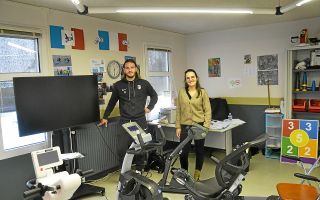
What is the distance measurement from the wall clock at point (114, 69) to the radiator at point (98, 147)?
814 millimetres

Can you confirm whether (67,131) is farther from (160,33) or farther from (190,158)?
(160,33)

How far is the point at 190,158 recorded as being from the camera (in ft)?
16.6

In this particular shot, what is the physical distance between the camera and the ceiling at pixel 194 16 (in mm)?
3373

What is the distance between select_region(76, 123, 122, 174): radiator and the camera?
12.6 feet

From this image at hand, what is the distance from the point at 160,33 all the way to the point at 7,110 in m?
3.20

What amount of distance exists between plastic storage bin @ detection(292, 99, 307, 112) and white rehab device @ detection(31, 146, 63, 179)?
4.12 m

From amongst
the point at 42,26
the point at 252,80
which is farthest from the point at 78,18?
the point at 252,80

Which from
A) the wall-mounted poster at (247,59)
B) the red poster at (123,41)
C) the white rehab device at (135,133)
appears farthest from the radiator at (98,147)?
the wall-mounted poster at (247,59)

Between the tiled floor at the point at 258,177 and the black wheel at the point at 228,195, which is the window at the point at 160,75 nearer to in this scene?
the tiled floor at the point at 258,177

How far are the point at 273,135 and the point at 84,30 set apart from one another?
3758 millimetres

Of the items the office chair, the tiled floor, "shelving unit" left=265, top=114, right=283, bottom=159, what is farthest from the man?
"shelving unit" left=265, top=114, right=283, bottom=159

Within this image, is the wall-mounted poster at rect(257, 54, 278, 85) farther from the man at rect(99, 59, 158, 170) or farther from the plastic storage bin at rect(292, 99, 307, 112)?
the man at rect(99, 59, 158, 170)

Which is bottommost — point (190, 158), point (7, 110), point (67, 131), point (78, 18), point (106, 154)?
point (190, 158)

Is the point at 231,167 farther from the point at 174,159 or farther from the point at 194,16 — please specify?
the point at 194,16
